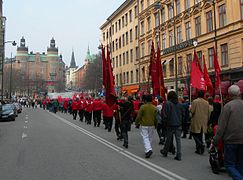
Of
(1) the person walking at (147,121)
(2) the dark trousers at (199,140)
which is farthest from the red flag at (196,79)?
(1) the person walking at (147,121)

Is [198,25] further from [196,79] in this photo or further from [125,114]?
[125,114]

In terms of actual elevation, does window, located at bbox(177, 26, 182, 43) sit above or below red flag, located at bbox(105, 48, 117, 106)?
above

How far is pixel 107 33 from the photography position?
6769 centimetres

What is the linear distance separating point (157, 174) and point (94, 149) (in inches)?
157

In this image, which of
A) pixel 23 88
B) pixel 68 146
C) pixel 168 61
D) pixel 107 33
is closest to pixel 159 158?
pixel 68 146

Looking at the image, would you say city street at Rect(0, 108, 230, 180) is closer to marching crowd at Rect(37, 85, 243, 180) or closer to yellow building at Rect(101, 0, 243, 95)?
marching crowd at Rect(37, 85, 243, 180)

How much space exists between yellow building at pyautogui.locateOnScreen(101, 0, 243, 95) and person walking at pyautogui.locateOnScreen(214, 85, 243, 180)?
20565mm

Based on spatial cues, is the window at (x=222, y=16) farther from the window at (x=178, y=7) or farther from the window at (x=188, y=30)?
the window at (x=178, y=7)

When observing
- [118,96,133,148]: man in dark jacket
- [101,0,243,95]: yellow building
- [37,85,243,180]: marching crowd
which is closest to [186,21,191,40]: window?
[101,0,243,95]: yellow building

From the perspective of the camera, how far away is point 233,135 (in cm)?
545

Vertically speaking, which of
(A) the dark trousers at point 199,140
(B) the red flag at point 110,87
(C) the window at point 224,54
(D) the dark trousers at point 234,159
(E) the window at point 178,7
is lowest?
(A) the dark trousers at point 199,140

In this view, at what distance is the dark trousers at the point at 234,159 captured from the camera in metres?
5.45

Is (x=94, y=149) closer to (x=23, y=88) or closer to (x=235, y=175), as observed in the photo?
(x=235, y=175)

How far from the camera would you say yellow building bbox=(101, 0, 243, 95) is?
26436 mm
